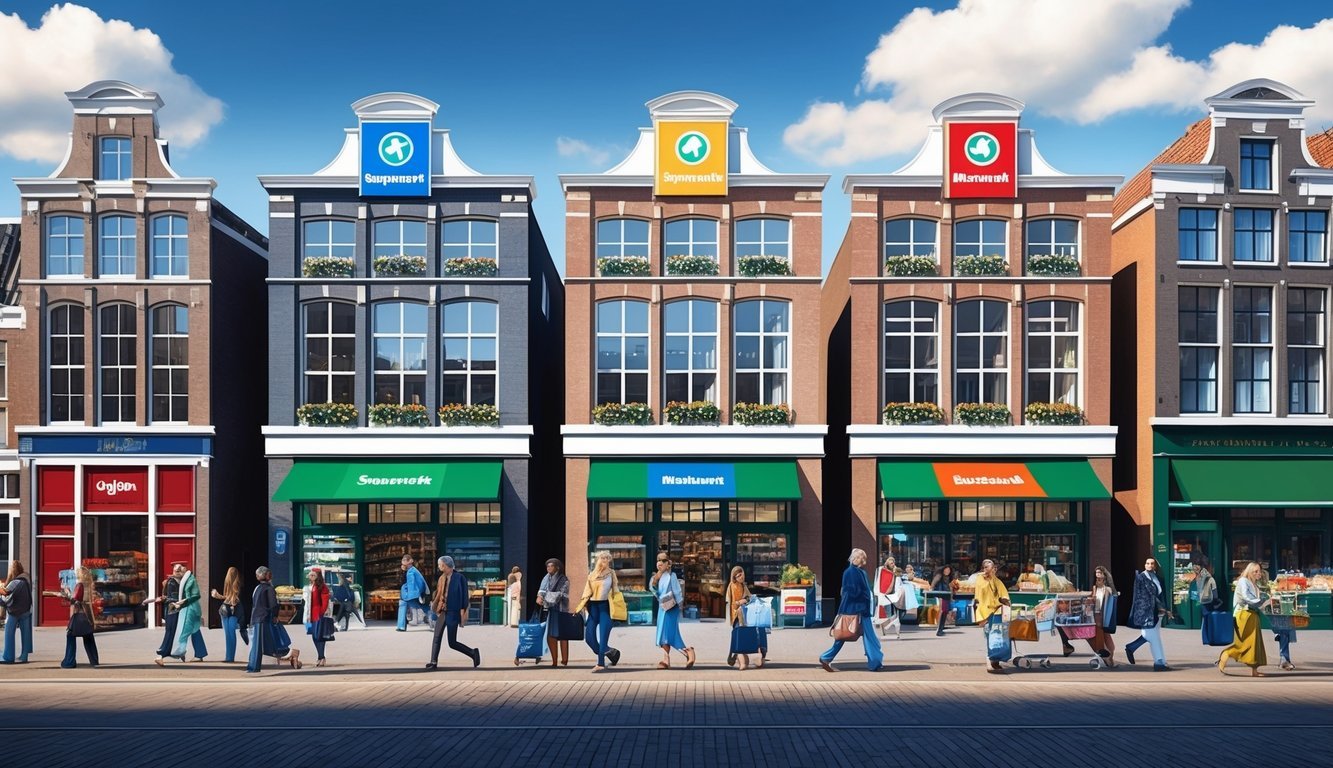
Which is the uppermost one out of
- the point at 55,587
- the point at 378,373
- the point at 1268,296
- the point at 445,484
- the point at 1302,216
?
the point at 1302,216

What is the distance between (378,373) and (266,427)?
2999 mm

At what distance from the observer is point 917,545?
29859 millimetres

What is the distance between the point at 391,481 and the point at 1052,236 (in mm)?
17678

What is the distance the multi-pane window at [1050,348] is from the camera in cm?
2998

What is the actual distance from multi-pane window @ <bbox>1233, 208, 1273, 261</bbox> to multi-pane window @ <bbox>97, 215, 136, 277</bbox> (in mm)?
27559

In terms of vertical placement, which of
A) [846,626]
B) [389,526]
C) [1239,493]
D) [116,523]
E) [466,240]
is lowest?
[846,626]

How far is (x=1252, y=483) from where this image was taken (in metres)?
28.5

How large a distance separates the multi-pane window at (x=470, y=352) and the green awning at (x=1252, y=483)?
56.1ft

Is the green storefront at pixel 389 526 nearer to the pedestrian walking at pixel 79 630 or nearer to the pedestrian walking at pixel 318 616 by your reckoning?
the pedestrian walking at pixel 318 616

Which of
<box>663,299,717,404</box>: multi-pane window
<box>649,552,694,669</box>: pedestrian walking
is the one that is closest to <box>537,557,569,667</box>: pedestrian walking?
<box>649,552,694,669</box>: pedestrian walking

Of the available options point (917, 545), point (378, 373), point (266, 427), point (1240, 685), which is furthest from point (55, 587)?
point (1240, 685)

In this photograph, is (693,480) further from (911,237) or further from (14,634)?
(14,634)

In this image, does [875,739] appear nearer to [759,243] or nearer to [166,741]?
[166,741]

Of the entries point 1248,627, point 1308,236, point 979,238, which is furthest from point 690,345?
point 1308,236
